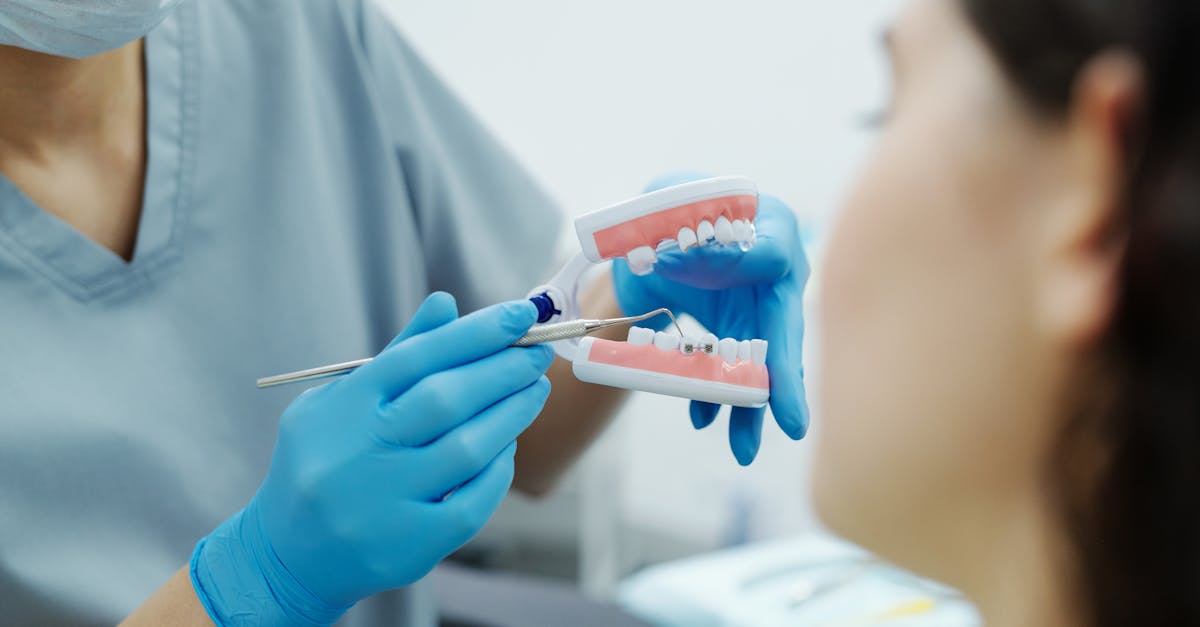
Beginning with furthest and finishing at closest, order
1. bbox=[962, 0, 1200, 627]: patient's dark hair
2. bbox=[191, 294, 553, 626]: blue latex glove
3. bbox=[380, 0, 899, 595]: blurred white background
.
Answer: bbox=[380, 0, 899, 595]: blurred white background
bbox=[191, 294, 553, 626]: blue latex glove
bbox=[962, 0, 1200, 627]: patient's dark hair

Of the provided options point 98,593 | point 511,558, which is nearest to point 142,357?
point 98,593

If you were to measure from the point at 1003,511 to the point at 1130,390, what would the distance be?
14 cm

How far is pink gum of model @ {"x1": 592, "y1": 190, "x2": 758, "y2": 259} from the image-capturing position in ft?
2.46

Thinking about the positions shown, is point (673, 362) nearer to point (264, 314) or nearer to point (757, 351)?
point (757, 351)

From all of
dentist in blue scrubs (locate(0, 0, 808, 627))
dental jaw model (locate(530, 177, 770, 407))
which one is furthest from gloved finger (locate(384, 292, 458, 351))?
dental jaw model (locate(530, 177, 770, 407))

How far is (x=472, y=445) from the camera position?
2.35 feet

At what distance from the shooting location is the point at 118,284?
901mm

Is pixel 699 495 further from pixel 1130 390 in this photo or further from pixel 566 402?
pixel 1130 390

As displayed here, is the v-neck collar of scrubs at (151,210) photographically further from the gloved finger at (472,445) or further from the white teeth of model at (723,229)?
the white teeth of model at (723,229)

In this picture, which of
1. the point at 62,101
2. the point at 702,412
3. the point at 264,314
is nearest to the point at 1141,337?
the point at 702,412

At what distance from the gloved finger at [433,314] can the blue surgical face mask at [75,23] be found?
378 mm

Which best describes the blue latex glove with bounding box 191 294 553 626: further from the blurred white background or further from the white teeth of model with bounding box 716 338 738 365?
the blurred white background

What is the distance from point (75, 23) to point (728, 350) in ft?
2.04

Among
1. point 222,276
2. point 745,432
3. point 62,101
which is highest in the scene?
point 62,101
